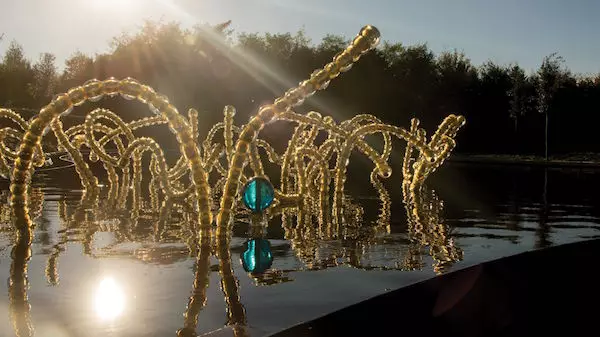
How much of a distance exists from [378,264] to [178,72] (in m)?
49.0

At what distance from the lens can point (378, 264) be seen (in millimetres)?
5258

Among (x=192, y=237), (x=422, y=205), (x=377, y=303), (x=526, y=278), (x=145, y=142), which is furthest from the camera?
(x=422, y=205)

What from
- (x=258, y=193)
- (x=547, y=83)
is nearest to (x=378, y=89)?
(x=547, y=83)

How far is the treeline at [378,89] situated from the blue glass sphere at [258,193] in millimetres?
39107

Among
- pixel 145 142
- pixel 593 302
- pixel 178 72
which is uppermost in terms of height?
pixel 178 72

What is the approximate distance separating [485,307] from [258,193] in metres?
3.31

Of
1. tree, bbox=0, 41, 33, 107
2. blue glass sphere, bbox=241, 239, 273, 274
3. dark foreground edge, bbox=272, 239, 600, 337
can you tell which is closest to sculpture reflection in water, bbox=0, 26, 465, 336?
blue glass sphere, bbox=241, 239, 273, 274

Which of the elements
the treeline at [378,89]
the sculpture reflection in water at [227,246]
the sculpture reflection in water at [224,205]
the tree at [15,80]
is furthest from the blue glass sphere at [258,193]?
the tree at [15,80]

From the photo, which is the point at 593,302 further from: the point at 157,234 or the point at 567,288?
the point at 157,234

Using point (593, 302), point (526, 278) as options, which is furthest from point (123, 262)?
point (593, 302)

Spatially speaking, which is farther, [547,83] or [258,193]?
[547,83]

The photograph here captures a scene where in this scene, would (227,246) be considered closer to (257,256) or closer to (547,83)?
(257,256)

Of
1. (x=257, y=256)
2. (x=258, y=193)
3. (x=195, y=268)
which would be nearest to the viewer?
(x=195, y=268)

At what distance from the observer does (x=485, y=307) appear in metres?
4.12
